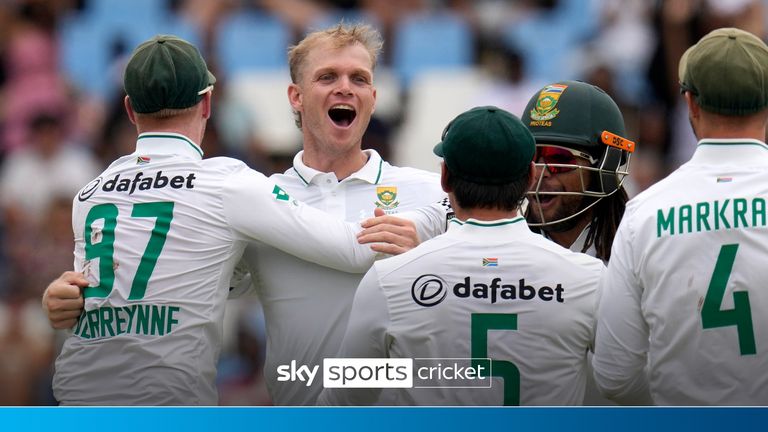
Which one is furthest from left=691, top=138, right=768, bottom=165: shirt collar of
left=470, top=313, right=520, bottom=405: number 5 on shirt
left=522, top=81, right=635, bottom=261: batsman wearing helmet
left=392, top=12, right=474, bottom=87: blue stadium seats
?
left=392, top=12, right=474, bottom=87: blue stadium seats

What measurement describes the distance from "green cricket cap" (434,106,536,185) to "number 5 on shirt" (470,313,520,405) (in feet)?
1.10

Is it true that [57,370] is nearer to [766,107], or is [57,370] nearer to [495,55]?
[766,107]

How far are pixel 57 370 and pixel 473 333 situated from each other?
117 cm

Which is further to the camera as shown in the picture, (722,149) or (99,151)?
(99,151)

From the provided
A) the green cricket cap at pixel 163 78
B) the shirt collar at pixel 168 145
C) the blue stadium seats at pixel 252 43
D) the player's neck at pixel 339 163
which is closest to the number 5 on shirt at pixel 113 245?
the shirt collar at pixel 168 145

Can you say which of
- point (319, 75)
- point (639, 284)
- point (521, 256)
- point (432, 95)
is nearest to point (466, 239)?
point (521, 256)

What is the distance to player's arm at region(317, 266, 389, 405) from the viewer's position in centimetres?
298

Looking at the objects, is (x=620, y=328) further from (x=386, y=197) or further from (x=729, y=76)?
(x=386, y=197)

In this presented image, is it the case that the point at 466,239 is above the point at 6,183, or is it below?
below

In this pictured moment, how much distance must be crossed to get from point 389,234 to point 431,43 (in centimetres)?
414

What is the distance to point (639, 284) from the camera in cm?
290

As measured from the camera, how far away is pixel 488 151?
299 cm

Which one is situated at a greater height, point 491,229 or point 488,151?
point 488,151

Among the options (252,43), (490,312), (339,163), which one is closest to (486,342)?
(490,312)
